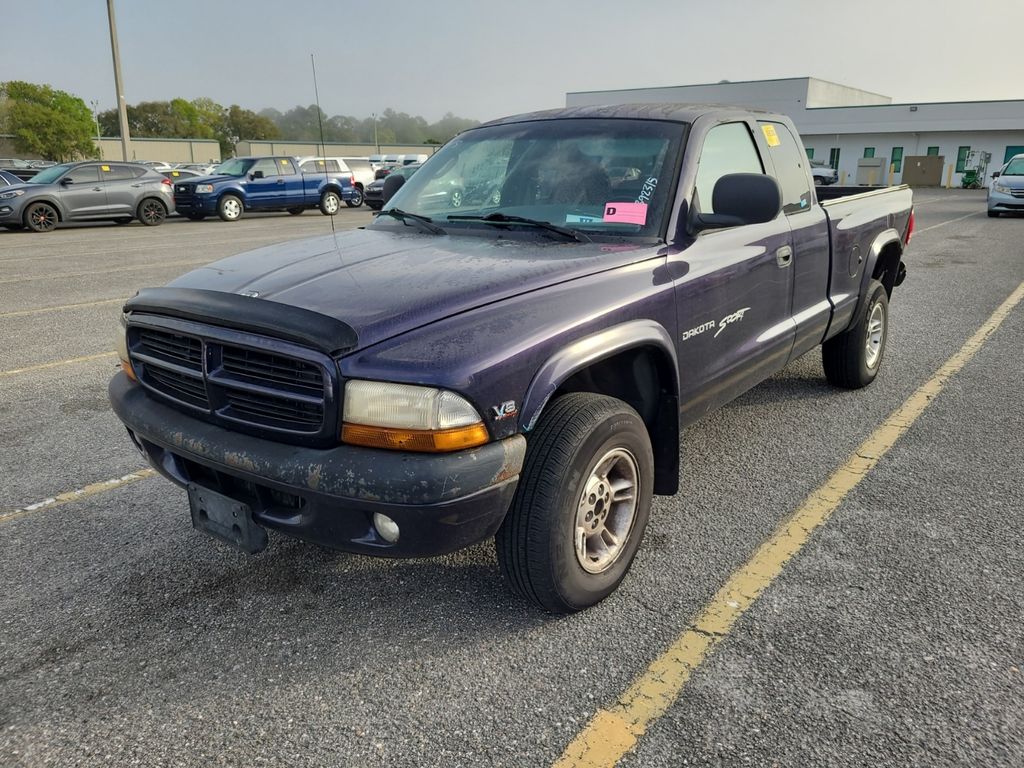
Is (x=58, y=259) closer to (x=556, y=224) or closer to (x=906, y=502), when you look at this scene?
(x=556, y=224)

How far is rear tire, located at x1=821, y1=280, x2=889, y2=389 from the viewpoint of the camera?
197 inches

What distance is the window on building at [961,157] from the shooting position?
48.9 meters

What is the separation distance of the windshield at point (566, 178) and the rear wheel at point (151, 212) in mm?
17494

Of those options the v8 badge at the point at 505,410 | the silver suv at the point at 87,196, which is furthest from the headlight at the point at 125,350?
the silver suv at the point at 87,196

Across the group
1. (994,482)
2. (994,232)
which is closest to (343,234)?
(994,482)

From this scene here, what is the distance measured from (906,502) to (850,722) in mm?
1691

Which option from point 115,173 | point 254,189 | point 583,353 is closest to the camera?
point 583,353

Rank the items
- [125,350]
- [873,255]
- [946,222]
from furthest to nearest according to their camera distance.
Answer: [946,222]
[873,255]
[125,350]

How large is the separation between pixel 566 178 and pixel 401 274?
3.57 feet

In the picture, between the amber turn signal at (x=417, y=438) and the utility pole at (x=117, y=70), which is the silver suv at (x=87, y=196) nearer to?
the utility pole at (x=117, y=70)

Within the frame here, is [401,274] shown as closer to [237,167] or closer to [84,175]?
[84,175]

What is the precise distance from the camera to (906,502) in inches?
142

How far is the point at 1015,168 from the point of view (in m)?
20.9

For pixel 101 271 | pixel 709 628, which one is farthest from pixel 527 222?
Result: pixel 101 271
